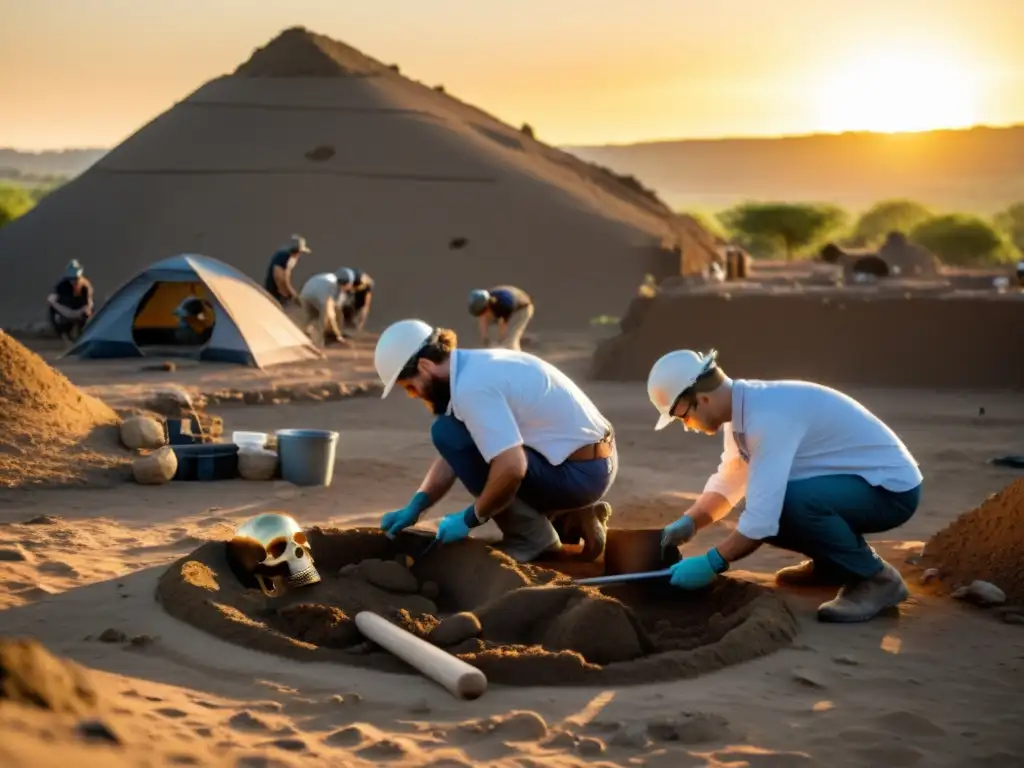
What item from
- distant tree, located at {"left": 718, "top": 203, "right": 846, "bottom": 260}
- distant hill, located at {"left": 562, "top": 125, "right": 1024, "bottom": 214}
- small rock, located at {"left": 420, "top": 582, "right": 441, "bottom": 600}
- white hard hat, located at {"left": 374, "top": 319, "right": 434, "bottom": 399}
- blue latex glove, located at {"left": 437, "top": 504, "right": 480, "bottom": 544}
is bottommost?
small rock, located at {"left": 420, "top": 582, "right": 441, "bottom": 600}

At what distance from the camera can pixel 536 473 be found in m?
5.97

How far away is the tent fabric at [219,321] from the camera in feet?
53.7

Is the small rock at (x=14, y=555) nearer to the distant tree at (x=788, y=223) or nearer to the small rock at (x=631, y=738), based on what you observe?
the small rock at (x=631, y=738)

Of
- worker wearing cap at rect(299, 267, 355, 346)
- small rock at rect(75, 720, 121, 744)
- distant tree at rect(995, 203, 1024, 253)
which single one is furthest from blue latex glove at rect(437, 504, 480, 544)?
distant tree at rect(995, 203, 1024, 253)

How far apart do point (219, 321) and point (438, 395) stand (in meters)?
11.2

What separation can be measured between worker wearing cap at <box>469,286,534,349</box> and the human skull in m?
9.65

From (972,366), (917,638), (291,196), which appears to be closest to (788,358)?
(972,366)

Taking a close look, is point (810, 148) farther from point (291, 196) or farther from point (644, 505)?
point (644, 505)

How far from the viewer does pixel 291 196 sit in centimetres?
2736

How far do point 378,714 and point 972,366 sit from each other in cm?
1176

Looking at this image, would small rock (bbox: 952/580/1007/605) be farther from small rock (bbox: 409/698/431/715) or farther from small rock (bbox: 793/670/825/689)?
small rock (bbox: 409/698/431/715)

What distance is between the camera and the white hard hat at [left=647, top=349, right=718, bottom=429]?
5.39 metres

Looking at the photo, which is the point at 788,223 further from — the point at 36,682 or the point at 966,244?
the point at 36,682

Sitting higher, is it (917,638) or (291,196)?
(291,196)
